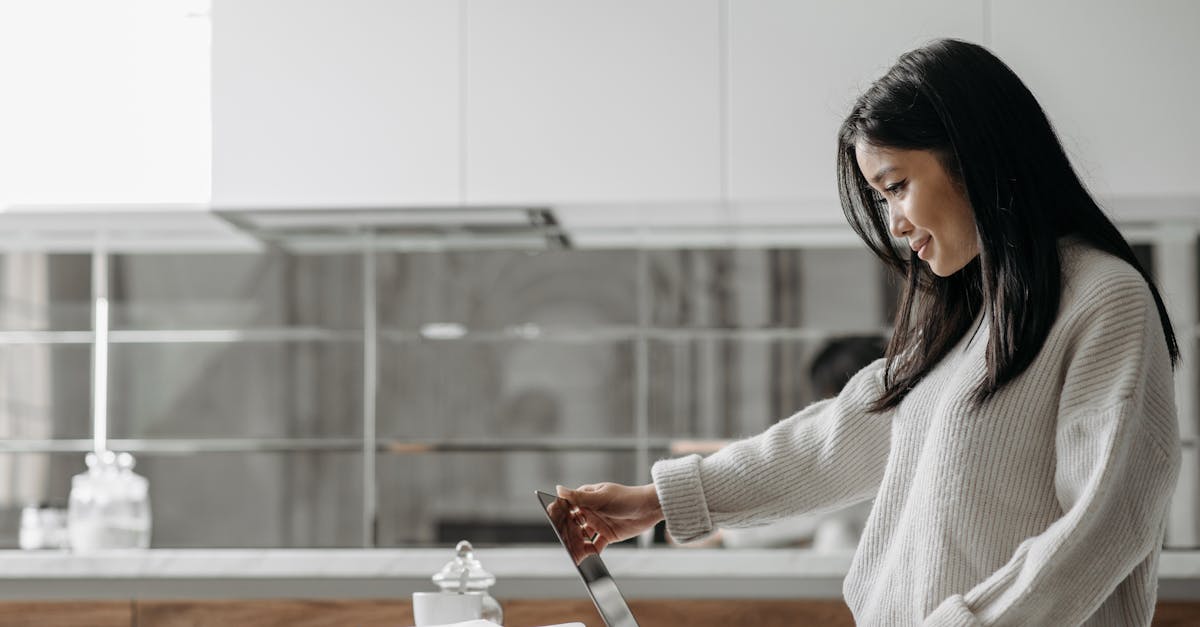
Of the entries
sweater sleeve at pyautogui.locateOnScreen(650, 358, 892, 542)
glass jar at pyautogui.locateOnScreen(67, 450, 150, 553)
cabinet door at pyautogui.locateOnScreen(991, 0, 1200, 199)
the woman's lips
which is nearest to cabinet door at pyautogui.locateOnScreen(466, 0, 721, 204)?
cabinet door at pyautogui.locateOnScreen(991, 0, 1200, 199)

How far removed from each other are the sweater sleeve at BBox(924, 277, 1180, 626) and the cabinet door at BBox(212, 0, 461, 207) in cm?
180

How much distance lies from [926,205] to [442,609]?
0.61 meters

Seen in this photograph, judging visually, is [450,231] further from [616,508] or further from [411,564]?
[616,508]

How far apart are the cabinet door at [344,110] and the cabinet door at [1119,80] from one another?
1225 millimetres

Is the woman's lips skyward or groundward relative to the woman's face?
groundward

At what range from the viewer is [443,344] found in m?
4.10

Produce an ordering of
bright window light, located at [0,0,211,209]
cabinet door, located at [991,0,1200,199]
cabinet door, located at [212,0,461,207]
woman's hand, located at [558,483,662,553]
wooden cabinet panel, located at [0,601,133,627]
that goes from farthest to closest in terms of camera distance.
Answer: bright window light, located at [0,0,211,209], cabinet door, located at [212,0,461,207], cabinet door, located at [991,0,1200,199], wooden cabinet panel, located at [0,601,133,627], woman's hand, located at [558,483,662,553]

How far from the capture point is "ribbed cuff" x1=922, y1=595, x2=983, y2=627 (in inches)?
39.1

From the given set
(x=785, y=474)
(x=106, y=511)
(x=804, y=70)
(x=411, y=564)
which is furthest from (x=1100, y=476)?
(x=106, y=511)

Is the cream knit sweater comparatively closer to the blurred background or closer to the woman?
the woman

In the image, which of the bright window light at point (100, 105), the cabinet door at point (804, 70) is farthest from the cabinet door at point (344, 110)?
the cabinet door at point (804, 70)

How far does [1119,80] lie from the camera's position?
255cm

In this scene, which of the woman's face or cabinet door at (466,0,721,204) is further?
cabinet door at (466,0,721,204)

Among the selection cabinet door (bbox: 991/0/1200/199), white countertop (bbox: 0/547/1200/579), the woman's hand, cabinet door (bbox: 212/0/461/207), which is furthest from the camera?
cabinet door (bbox: 212/0/461/207)
